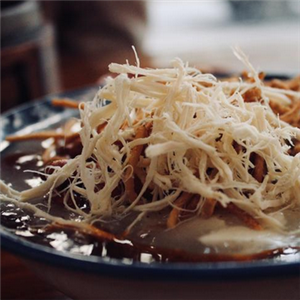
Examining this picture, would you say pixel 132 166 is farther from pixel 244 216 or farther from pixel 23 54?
pixel 23 54

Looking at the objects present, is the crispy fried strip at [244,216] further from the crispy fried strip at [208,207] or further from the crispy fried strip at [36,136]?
the crispy fried strip at [36,136]

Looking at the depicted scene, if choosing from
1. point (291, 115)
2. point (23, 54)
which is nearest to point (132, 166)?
point (291, 115)

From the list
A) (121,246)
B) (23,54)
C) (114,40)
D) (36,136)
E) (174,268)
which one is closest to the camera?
(174,268)

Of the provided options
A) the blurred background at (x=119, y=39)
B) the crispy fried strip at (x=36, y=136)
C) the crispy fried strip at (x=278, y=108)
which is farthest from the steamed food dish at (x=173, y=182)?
the blurred background at (x=119, y=39)

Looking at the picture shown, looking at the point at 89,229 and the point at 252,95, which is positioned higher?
the point at 252,95

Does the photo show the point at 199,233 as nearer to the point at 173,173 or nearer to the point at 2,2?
the point at 173,173

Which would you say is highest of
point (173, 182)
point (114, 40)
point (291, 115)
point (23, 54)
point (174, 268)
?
point (114, 40)

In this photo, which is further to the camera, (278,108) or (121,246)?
(278,108)
